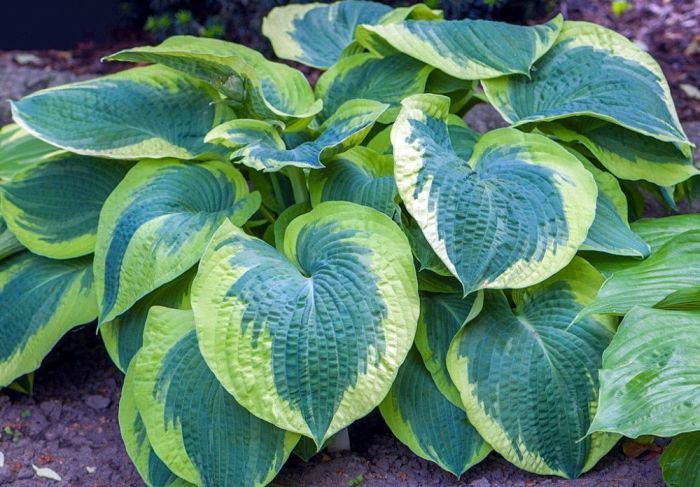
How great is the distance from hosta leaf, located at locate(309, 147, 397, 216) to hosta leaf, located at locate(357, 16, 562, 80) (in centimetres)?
29

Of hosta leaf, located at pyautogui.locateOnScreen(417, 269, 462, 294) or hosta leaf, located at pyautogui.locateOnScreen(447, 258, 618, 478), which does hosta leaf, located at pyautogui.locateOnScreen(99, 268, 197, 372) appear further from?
hosta leaf, located at pyautogui.locateOnScreen(447, 258, 618, 478)

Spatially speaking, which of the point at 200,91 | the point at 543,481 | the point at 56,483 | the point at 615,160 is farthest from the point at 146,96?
the point at 543,481

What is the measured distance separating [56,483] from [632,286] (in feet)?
4.18

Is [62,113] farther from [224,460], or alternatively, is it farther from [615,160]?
[615,160]

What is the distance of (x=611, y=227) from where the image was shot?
1.92 meters

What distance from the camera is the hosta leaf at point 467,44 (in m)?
2.09

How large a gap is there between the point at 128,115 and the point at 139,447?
82cm

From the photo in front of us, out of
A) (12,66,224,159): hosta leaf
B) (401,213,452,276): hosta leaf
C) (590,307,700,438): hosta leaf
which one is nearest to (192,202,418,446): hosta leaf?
(401,213,452,276): hosta leaf

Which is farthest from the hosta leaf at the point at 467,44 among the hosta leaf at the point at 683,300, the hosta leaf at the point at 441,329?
the hosta leaf at the point at 683,300

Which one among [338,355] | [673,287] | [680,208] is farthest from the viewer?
[680,208]

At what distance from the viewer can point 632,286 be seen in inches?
68.1

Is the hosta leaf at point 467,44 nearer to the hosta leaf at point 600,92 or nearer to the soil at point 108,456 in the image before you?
the hosta leaf at point 600,92

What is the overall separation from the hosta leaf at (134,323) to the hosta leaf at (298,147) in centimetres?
34

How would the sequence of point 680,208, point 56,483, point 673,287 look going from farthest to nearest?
point 680,208 → point 56,483 → point 673,287
